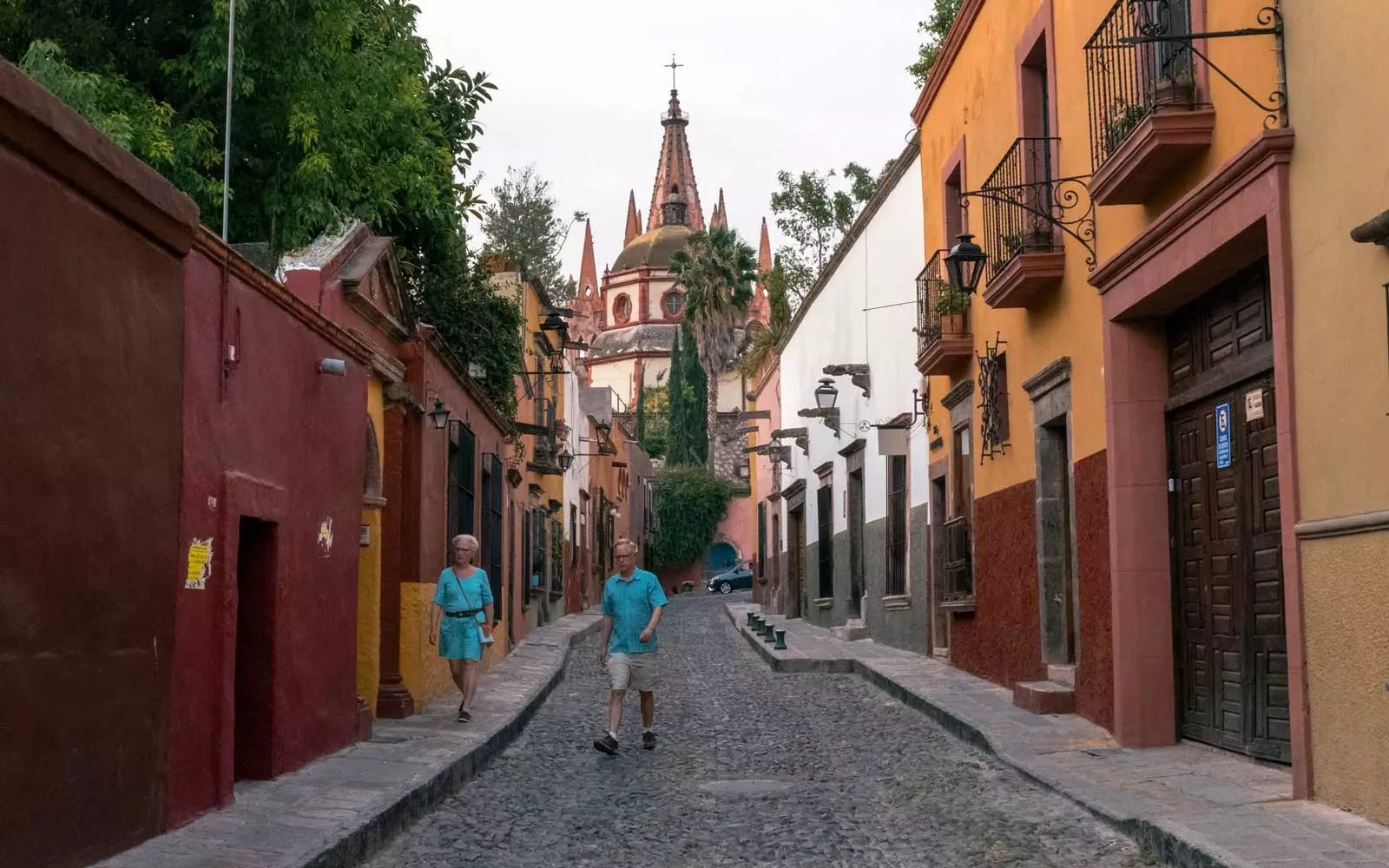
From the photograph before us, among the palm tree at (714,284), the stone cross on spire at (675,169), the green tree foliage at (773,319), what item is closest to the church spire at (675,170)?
the stone cross on spire at (675,169)

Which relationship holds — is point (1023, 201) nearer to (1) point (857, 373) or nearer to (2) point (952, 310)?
(2) point (952, 310)

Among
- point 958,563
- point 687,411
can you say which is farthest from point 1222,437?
point 687,411

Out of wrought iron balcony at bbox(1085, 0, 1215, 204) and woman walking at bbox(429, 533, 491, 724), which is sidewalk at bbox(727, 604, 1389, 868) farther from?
woman walking at bbox(429, 533, 491, 724)

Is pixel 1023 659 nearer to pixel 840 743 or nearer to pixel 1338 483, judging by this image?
pixel 840 743

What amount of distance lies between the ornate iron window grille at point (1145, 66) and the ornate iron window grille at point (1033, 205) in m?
0.67

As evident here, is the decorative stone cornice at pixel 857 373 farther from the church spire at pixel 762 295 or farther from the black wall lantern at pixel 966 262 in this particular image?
the church spire at pixel 762 295

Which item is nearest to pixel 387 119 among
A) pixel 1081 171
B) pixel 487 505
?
pixel 487 505

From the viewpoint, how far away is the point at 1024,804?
27.9 feet

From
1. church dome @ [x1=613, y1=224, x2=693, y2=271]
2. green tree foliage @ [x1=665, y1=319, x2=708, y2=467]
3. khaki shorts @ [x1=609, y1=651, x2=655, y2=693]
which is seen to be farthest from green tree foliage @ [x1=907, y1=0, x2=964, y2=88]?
church dome @ [x1=613, y1=224, x2=693, y2=271]

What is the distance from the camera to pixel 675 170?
93.7 metres

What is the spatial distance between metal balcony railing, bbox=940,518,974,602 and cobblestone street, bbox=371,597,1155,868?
8.27ft

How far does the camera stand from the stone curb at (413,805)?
683 centimetres

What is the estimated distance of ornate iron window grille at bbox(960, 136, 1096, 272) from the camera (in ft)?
38.1

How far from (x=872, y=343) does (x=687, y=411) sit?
42.9 m
